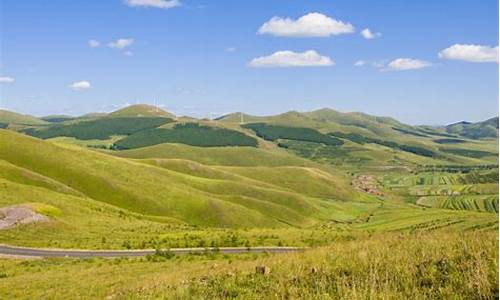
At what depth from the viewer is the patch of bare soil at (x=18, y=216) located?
217 feet

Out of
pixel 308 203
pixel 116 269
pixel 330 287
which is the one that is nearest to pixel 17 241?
pixel 116 269

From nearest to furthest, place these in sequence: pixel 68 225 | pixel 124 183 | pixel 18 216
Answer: pixel 18 216, pixel 68 225, pixel 124 183

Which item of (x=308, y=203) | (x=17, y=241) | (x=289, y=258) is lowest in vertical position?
(x=308, y=203)

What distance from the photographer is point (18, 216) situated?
2704 inches

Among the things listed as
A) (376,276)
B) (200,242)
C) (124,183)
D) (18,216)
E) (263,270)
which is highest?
(376,276)

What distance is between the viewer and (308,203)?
644 feet

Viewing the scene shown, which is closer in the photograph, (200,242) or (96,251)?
(96,251)

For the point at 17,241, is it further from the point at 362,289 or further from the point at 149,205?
the point at 149,205

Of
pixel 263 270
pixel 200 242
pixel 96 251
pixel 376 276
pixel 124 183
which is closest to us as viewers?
pixel 376 276

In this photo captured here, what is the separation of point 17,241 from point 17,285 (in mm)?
31446

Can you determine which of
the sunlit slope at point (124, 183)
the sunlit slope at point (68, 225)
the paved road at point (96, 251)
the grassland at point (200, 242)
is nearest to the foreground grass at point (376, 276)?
the grassland at point (200, 242)

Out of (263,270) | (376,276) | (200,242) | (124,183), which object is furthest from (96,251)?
(124,183)

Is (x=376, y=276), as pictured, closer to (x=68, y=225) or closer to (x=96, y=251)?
(x=96, y=251)

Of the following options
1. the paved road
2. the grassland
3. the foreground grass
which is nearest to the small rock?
the foreground grass
